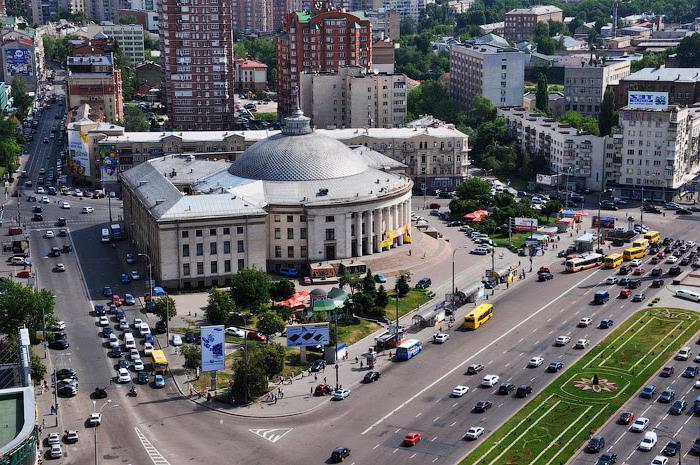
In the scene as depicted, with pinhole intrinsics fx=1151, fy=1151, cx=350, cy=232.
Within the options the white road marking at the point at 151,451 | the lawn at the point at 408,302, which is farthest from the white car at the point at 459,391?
the white road marking at the point at 151,451

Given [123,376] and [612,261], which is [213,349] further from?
[612,261]

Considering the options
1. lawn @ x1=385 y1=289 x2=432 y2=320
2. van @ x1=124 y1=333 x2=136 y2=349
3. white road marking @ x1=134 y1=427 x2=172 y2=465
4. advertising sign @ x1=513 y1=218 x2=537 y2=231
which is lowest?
white road marking @ x1=134 y1=427 x2=172 y2=465

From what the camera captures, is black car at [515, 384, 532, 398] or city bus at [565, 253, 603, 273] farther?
city bus at [565, 253, 603, 273]

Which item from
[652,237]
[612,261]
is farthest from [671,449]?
[652,237]

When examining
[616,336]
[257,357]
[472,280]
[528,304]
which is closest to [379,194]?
[472,280]

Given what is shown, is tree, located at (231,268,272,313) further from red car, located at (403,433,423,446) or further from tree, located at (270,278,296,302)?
red car, located at (403,433,423,446)

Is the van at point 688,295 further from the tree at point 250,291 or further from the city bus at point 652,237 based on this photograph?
the tree at point 250,291

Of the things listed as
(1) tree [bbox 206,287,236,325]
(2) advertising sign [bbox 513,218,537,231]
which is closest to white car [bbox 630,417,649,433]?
(1) tree [bbox 206,287,236,325]
